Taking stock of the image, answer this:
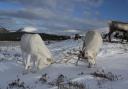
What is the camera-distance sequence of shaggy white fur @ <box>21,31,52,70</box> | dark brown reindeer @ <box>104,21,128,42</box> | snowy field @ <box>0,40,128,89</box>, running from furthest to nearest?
dark brown reindeer @ <box>104,21,128,42</box>, shaggy white fur @ <box>21,31,52,70</box>, snowy field @ <box>0,40,128,89</box>

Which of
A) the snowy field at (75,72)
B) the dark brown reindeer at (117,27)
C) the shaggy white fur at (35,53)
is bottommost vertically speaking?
the snowy field at (75,72)

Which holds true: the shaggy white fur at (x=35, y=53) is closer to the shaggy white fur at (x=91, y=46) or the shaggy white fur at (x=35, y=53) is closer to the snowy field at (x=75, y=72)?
the snowy field at (x=75, y=72)

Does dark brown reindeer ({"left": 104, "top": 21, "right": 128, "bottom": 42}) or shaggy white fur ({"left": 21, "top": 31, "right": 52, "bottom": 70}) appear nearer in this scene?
shaggy white fur ({"left": 21, "top": 31, "right": 52, "bottom": 70})

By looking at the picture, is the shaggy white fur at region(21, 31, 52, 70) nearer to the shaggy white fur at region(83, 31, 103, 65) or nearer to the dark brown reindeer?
the shaggy white fur at region(83, 31, 103, 65)

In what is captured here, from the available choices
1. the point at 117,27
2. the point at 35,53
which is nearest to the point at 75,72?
the point at 35,53

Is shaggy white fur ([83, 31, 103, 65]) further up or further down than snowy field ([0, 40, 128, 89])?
further up

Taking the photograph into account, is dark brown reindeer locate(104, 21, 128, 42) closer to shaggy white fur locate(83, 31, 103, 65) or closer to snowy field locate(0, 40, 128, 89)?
snowy field locate(0, 40, 128, 89)

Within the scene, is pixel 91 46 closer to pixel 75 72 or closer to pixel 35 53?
pixel 75 72

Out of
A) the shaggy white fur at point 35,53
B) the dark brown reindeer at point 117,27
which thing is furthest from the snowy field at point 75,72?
the dark brown reindeer at point 117,27

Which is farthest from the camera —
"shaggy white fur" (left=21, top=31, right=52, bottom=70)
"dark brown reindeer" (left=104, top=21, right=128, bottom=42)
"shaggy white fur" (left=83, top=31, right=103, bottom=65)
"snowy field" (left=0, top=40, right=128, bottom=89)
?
"dark brown reindeer" (left=104, top=21, right=128, bottom=42)

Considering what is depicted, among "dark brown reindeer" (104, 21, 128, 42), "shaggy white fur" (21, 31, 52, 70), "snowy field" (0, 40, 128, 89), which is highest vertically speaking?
"dark brown reindeer" (104, 21, 128, 42)

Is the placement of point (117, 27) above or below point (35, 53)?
above

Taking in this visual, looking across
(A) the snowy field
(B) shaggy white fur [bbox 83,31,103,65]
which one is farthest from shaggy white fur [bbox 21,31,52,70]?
(B) shaggy white fur [bbox 83,31,103,65]

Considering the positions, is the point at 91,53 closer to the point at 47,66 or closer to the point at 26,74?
the point at 47,66
